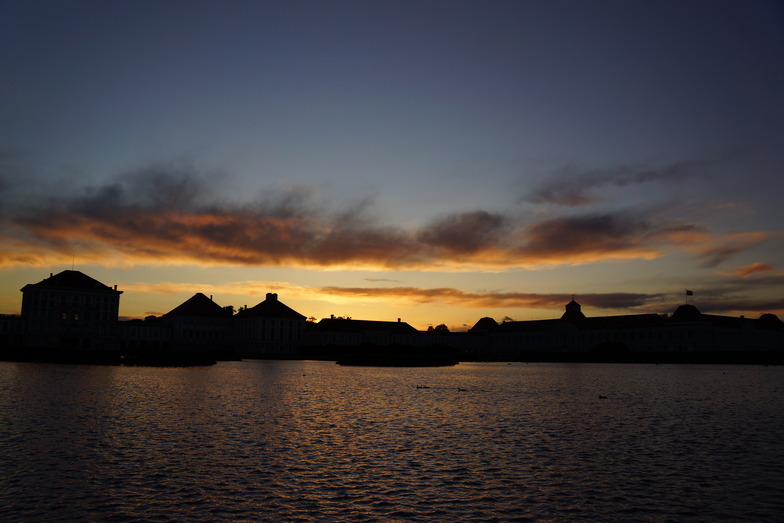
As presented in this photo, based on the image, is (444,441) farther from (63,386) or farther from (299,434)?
(63,386)

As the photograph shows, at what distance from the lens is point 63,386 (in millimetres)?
58062

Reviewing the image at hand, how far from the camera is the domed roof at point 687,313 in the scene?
194 metres

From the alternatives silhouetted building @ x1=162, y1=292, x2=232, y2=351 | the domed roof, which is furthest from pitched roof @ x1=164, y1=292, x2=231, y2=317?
the domed roof

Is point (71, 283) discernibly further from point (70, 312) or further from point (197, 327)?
point (197, 327)

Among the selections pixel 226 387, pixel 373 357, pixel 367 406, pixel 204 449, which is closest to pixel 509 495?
pixel 204 449

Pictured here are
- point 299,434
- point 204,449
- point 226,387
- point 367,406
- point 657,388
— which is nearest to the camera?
point 204,449

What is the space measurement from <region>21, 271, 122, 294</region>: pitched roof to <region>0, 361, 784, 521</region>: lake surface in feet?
399

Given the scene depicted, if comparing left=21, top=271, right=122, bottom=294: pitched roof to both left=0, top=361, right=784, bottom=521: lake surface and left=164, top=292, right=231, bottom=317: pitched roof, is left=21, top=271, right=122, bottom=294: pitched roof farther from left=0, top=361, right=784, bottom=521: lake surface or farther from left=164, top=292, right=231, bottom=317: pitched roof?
left=0, top=361, right=784, bottom=521: lake surface

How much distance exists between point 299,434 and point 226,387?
34324 millimetres

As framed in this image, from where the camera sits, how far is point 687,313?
195 m

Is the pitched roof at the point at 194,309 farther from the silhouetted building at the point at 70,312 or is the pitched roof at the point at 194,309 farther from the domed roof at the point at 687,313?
the domed roof at the point at 687,313

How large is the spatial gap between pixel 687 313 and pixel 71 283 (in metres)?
176

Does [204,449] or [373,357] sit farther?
[373,357]

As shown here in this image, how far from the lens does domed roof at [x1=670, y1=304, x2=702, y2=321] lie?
194 meters
